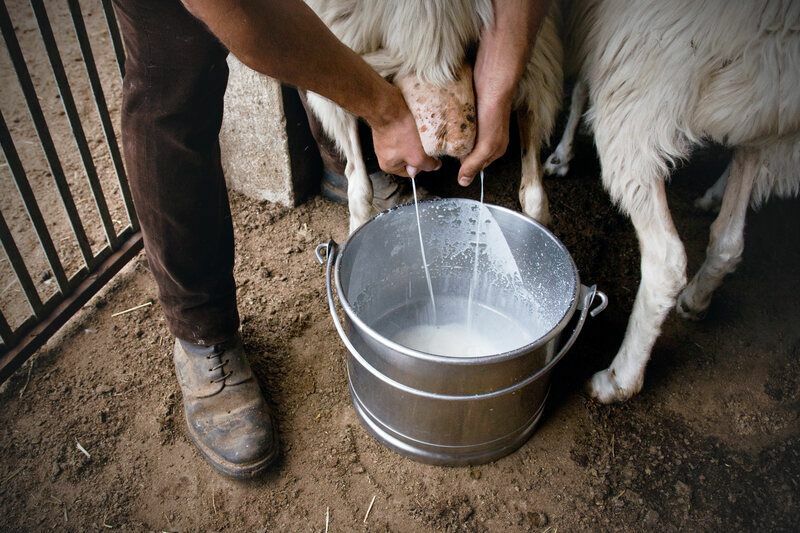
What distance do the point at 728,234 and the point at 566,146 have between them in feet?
2.93

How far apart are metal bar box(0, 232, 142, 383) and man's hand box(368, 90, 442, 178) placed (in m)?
1.22

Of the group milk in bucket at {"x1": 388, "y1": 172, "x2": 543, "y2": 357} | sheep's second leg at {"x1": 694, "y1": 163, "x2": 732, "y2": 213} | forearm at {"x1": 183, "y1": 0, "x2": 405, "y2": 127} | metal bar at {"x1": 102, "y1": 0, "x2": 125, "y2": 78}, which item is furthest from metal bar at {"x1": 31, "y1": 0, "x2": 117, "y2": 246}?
sheep's second leg at {"x1": 694, "y1": 163, "x2": 732, "y2": 213}

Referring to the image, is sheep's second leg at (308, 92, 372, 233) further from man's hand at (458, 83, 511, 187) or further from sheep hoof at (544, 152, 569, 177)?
sheep hoof at (544, 152, 569, 177)

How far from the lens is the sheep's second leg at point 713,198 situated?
8.54ft

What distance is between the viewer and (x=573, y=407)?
2039 millimetres

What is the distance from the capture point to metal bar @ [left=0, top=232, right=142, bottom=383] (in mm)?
2037

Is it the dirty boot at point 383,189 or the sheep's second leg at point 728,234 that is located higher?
the sheep's second leg at point 728,234

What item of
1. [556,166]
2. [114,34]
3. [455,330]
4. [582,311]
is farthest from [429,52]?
[556,166]

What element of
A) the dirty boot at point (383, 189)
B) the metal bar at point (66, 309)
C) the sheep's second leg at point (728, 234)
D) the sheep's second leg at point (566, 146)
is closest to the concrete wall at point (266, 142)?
the dirty boot at point (383, 189)

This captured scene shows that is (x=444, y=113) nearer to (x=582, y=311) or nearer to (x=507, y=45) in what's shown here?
(x=507, y=45)

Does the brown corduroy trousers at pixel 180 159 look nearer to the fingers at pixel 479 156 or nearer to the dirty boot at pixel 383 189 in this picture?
the fingers at pixel 479 156

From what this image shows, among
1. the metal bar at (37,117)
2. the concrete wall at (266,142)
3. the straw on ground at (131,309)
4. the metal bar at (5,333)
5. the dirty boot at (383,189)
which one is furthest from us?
the dirty boot at (383,189)

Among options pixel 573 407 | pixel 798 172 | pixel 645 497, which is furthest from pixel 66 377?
pixel 798 172

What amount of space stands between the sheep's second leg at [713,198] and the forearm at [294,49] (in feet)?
5.45
